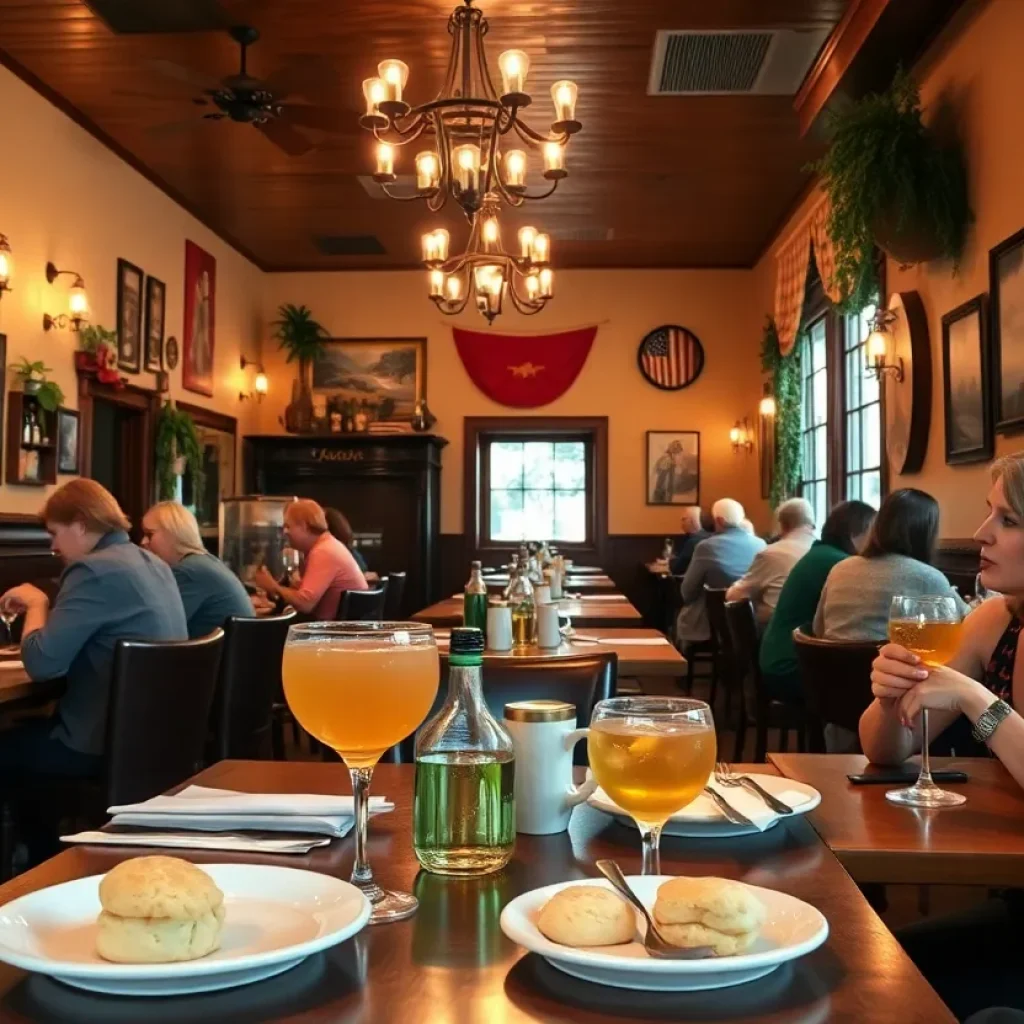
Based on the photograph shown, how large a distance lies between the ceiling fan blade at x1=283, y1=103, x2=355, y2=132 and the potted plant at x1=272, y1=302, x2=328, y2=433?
5.25m

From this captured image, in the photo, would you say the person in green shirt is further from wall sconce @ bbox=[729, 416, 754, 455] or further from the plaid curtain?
wall sconce @ bbox=[729, 416, 754, 455]

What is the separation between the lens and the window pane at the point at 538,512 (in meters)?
11.2

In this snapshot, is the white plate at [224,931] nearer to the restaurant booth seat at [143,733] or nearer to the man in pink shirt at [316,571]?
the restaurant booth seat at [143,733]

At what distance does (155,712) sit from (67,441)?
14.5 feet

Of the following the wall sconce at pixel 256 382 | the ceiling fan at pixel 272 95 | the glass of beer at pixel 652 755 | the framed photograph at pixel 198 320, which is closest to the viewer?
the glass of beer at pixel 652 755

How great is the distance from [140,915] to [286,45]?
5.89m

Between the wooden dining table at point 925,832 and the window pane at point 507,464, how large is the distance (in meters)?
9.68

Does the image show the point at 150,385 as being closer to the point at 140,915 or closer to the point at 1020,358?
the point at 1020,358

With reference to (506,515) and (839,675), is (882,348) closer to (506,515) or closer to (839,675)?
(839,675)

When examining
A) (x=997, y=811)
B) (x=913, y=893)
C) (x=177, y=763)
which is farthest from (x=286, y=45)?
(x=997, y=811)

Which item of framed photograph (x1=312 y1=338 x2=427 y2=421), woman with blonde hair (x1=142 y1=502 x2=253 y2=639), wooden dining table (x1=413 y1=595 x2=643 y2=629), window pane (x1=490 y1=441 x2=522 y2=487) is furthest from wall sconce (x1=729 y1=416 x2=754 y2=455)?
woman with blonde hair (x1=142 y1=502 x2=253 y2=639)

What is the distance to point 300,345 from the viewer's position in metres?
10.8

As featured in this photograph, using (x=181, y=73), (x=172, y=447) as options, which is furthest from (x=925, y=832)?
(x=172, y=447)

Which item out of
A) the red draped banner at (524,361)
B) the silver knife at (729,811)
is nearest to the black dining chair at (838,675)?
the silver knife at (729,811)
